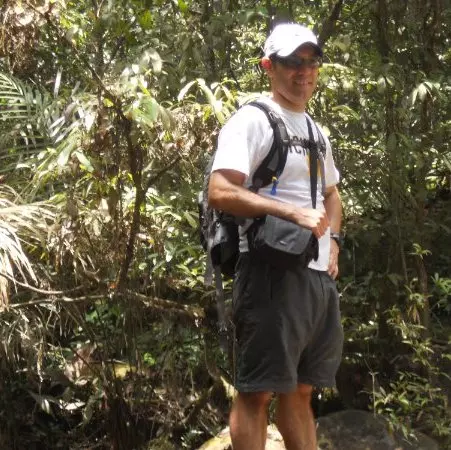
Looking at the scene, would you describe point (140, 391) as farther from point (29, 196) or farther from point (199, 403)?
point (29, 196)

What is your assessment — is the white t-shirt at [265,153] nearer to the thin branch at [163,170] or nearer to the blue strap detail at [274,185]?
the blue strap detail at [274,185]

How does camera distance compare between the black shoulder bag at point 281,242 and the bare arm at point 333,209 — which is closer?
the black shoulder bag at point 281,242

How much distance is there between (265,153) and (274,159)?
0.04 metres

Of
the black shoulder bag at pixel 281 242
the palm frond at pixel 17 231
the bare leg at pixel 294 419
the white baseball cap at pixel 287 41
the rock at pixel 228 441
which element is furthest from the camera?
the rock at pixel 228 441

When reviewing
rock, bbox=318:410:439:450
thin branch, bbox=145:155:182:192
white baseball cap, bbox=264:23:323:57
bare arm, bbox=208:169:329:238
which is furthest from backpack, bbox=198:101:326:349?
rock, bbox=318:410:439:450

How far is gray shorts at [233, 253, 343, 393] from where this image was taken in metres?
3.55

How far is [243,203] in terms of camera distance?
349 centimetres

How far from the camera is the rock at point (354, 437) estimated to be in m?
4.91

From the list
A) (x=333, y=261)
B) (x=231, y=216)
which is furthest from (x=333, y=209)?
(x=231, y=216)

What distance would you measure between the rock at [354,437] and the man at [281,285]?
1119mm

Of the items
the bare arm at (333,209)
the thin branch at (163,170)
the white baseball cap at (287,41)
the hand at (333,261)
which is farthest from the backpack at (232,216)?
the thin branch at (163,170)

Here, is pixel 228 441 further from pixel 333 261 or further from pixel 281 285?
pixel 281 285

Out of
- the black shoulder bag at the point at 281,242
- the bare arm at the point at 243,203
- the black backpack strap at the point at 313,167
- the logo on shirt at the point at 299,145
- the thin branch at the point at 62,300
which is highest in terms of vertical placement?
the logo on shirt at the point at 299,145

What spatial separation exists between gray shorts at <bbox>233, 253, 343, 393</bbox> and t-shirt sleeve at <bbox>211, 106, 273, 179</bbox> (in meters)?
0.38
